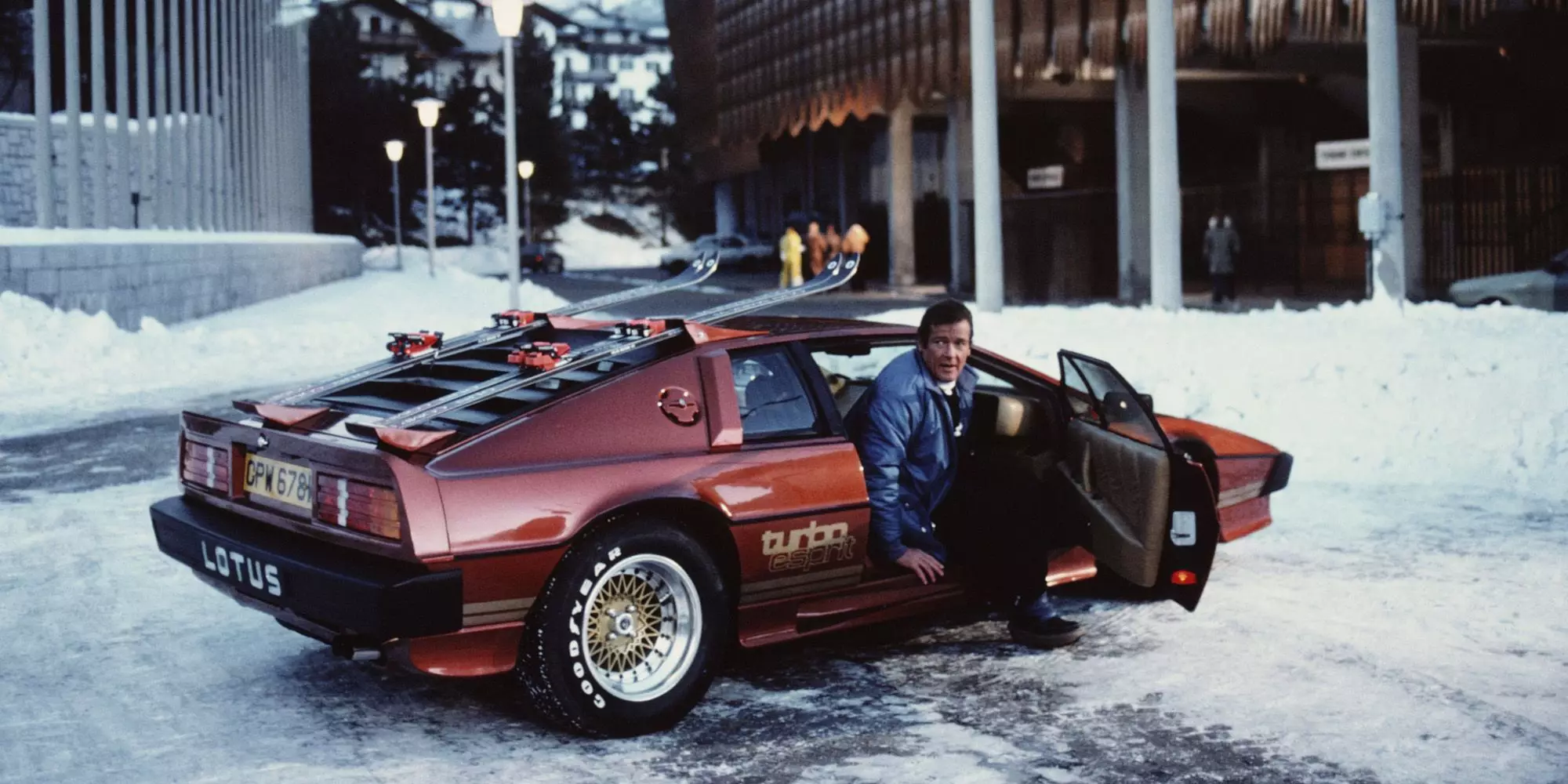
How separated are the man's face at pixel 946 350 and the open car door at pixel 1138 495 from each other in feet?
2.04

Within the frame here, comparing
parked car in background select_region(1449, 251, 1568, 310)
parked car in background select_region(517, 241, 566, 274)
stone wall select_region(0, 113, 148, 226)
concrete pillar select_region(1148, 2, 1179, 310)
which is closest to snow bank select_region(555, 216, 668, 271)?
parked car in background select_region(517, 241, 566, 274)

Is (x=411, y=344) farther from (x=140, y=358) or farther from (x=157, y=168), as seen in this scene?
(x=157, y=168)

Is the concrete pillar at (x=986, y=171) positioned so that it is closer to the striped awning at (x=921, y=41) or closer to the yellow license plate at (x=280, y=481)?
the striped awning at (x=921, y=41)

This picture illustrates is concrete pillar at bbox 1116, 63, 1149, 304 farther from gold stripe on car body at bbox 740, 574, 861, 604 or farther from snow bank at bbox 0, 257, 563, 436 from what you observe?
gold stripe on car body at bbox 740, 574, 861, 604

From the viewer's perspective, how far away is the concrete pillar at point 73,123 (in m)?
25.4

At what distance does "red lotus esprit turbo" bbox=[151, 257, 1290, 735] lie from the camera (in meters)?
4.82

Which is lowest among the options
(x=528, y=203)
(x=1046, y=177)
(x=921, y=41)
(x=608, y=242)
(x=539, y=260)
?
(x=1046, y=177)

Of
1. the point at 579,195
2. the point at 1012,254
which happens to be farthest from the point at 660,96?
the point at 1012,254

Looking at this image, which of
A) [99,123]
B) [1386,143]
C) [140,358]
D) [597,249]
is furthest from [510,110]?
[597,249]

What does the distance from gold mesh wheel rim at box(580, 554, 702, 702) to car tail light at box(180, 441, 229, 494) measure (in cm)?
147

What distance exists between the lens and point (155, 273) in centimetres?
2558

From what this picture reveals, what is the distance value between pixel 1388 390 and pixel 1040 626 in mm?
5889

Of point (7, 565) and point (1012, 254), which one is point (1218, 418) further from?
point (1012, 254)

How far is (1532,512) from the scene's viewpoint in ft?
28.3
